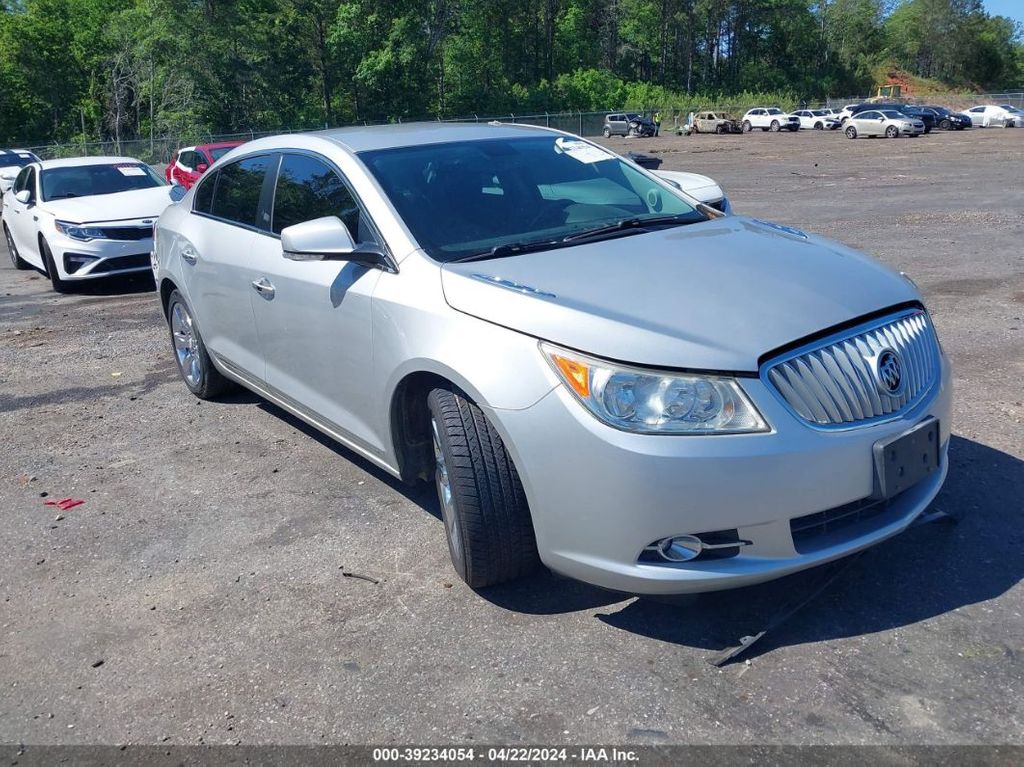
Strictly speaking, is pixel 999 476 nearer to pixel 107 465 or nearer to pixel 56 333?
pixel 107 465

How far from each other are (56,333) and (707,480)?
771cm

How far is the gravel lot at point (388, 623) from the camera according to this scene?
2.96m

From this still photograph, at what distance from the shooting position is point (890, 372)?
331cm

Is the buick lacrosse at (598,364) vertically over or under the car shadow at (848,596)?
over

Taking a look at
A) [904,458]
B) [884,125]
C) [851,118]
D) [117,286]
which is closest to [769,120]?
[851,118]

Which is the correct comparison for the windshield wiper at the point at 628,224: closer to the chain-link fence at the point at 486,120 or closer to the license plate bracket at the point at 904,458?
the license plate bracket at the point at 904,458

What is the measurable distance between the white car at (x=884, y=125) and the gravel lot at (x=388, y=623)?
44.0m

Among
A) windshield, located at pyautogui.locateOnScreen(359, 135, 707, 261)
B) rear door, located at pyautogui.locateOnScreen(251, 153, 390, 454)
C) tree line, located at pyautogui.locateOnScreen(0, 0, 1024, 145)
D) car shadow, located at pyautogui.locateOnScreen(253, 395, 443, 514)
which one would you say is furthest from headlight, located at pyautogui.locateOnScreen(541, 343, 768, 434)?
tree line, located at pyautogui.locateOnScreen(0, 0, 1024, 145)

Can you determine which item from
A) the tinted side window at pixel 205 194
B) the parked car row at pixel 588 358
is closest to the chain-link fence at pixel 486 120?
the tinted side window at pixel 205 194

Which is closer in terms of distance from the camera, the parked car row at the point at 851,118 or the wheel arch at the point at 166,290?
the wheel arch at the point at 166,290

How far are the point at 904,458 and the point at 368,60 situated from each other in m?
60.6

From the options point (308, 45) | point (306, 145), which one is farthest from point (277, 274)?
point (308, 45)

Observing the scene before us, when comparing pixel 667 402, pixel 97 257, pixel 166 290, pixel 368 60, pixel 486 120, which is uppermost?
pixel 368 60

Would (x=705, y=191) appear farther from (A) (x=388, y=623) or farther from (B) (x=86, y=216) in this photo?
(B) (x=86, y=216)
